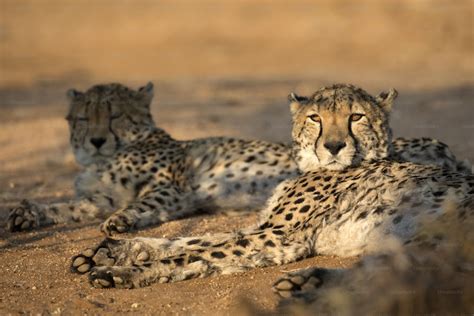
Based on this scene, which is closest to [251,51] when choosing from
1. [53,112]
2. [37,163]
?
[53,112]

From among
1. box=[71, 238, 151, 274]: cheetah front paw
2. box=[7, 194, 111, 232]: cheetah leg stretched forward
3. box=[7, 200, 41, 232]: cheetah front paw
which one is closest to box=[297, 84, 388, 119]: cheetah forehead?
box=[71, 238, 151, 274]: cheetah front paw

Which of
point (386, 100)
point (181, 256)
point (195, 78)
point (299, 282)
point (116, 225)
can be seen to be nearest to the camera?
point (299, 282)

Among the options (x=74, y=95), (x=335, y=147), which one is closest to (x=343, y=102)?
(x=335, y=147)

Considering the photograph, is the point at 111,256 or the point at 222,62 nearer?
the point at 111,256

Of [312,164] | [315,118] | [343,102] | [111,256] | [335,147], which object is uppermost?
[343,102]

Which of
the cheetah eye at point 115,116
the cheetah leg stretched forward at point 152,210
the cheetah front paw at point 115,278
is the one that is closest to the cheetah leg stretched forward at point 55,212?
the cheetah leg stretched forward at point 152,210

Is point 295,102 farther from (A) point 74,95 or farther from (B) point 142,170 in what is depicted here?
(A) point 74,95

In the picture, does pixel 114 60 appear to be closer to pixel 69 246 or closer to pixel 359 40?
pixel 359 40

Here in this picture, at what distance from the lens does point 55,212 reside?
6621 millimetres

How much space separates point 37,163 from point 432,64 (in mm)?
9676

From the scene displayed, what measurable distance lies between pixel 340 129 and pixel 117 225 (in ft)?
5.75

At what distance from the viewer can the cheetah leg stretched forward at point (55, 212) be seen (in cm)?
630

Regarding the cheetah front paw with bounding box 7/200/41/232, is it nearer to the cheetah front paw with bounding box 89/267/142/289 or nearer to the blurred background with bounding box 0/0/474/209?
the blurred background with bounding box 0/0/474/209

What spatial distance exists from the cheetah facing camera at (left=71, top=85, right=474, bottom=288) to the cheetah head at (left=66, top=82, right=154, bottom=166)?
7.13 ft
